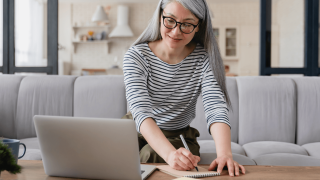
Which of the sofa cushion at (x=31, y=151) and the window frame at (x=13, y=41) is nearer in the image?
the sofa cushion at (x=31, y=151)

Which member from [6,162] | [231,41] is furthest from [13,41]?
[231,41]

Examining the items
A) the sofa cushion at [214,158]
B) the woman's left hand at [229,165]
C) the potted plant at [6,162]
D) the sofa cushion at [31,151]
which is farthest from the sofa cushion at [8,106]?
the woman's left hand at [229,165]

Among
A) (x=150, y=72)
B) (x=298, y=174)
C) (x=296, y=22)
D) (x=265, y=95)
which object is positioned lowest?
(x=298, y=174)

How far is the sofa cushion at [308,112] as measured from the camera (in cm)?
185

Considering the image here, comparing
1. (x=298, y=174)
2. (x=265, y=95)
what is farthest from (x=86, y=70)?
(x=298, y=174)

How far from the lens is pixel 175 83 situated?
116 cm

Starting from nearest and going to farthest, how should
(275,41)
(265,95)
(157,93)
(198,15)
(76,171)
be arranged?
(76,171), (198,15), (157,93), (265,95), (275,41)

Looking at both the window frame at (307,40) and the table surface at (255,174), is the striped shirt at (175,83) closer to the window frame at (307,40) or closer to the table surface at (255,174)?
the table surface at (255,174)

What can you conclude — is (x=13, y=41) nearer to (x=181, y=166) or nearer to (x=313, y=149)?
(x=181, y=166)

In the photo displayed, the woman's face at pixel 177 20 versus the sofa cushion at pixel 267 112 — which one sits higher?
the woman's face at pixel 177 20

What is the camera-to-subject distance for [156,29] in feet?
3.73

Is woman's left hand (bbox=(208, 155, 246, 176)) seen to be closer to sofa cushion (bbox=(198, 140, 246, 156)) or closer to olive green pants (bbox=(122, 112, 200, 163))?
olive green pants (bbox=(122, 112, 200, 163))

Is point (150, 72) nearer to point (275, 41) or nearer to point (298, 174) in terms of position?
point (298, 174)

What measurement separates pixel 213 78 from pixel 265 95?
0.88 meters
